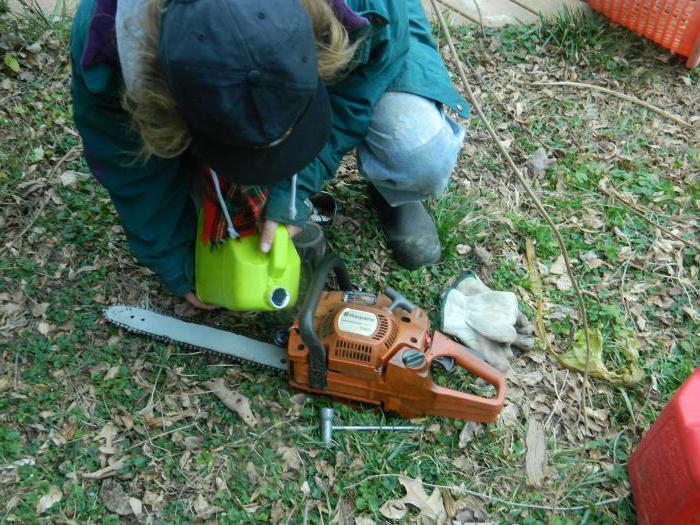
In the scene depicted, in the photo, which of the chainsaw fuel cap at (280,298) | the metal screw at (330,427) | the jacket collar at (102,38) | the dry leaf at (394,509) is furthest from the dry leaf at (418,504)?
the jacket collar at (102,38)

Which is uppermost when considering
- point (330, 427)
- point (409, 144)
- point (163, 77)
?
point (163, 77)

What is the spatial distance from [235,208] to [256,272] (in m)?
0.20

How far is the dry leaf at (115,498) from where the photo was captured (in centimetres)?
178

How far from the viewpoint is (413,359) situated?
1788 mm

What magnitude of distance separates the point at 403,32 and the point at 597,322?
1278 millimetres

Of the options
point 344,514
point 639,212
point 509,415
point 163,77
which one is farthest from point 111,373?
point 639,212

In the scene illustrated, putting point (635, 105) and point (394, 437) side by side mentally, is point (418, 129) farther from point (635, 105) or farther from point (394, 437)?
point (635, 105)

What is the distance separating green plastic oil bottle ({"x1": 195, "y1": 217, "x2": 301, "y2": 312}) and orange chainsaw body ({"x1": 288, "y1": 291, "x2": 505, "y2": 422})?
14cm

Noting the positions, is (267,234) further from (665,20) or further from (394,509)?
(665,20)

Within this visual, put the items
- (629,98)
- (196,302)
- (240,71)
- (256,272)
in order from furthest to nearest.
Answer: (629,98), (196,302), (256,272), (240,71)

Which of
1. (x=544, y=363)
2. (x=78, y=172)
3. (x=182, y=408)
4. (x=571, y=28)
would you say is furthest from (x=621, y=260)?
(x=78, y=172)

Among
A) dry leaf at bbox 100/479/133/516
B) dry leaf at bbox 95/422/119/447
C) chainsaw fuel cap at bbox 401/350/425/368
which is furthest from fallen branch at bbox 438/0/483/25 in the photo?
dry leaf at bbox 100/479/133/516

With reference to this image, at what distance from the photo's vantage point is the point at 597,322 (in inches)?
91.3

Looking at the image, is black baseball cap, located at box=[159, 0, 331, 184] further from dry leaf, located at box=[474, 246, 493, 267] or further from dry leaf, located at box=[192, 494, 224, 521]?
dry leaf, located at box=[474, 246, 493, 267]
